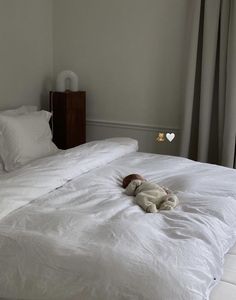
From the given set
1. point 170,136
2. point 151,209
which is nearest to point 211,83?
point 170,136

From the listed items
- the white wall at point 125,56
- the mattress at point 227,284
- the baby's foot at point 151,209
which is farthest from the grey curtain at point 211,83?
the mattress at point 227,284

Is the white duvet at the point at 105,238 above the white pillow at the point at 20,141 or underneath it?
underneath

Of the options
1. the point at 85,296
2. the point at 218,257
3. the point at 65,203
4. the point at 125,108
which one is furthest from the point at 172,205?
the point at 125,108

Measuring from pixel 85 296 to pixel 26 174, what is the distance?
884mm

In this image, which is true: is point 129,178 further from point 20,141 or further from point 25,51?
point 25,51

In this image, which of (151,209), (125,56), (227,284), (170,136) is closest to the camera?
(227,284)

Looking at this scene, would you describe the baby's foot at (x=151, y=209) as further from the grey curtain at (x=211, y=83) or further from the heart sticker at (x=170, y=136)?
the heart sticker at (x=170, y=136)

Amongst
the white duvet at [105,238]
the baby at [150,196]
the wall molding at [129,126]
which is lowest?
the white duvet at [105,238]

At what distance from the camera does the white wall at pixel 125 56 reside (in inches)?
127

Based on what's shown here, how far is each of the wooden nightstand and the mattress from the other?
2.12 metres

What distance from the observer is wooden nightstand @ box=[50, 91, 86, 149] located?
131 inches

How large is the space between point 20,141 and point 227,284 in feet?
5.54

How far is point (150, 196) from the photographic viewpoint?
5.73 feet

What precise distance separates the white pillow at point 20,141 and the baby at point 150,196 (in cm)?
91
